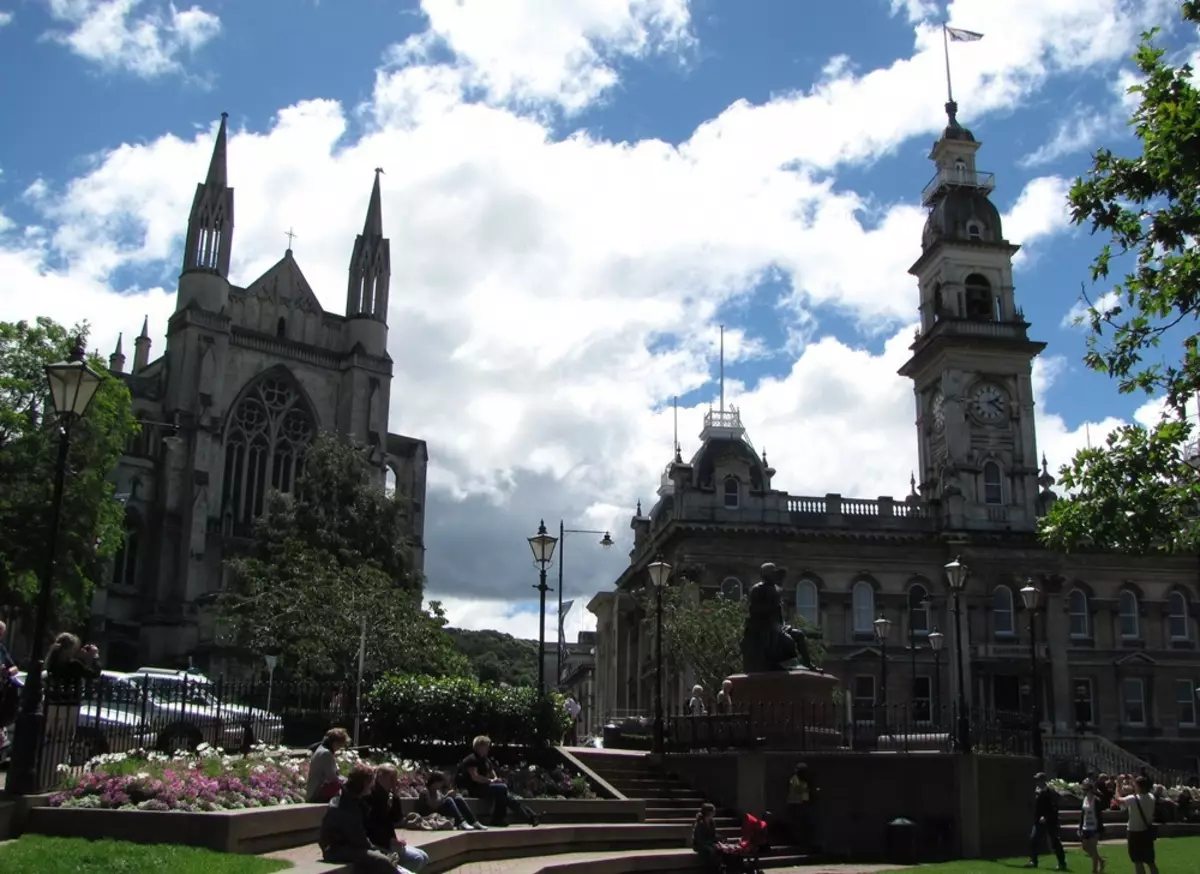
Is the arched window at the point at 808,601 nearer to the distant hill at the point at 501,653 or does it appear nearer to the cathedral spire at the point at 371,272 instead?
the cathedral spire at the point at 371,272

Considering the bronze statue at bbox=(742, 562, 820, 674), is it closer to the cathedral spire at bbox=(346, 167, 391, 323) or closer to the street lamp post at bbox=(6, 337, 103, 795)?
the street lamp post at bbox=(6, 337, 103, 795)

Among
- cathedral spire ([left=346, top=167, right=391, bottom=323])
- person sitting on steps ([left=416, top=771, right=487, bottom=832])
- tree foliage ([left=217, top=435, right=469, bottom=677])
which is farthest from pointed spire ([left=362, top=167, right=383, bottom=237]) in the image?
person sitting on steps ([left=416, top=771, right=487, bottom=832])

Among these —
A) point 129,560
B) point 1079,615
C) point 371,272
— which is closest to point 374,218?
point 371,272

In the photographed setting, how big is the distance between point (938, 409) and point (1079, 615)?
34.3 ft

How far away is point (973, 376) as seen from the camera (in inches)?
2144

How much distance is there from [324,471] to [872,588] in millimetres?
22902

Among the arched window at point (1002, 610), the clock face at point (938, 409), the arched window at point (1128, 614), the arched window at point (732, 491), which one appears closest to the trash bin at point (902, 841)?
the arched window at point (732, 491)


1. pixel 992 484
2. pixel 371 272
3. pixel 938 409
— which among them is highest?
pixel 371 272

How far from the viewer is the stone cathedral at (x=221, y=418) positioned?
57312mm

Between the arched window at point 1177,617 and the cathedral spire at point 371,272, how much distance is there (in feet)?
137

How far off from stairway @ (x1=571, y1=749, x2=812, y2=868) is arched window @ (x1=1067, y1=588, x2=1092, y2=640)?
114 ft

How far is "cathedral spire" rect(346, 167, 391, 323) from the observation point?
68.9m

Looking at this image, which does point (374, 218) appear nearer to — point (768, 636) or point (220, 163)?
point (220, 163)

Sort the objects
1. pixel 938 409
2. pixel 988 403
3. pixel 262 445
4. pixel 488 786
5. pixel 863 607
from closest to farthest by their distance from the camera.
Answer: pixel 488 786 < pixel 863 607 < pixel 988 403 < pixel 938 409 < pixel 262 445
